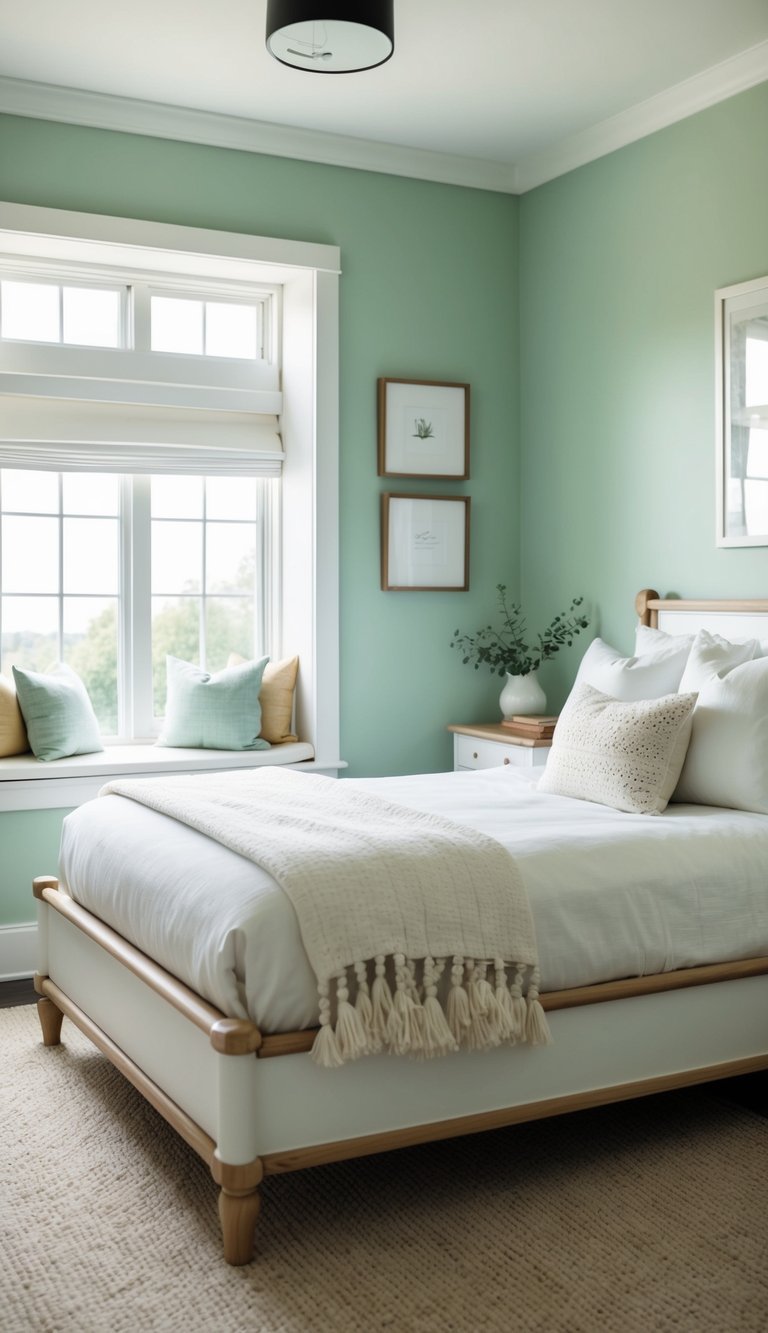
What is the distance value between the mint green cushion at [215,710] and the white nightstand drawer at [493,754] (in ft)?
2.51

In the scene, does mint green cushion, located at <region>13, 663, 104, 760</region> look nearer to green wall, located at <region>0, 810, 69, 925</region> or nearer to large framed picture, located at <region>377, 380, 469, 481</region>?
green wall, located at <region>0, 810, 69, 925</region>

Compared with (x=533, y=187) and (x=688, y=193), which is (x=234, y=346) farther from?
(x=688, y=193)

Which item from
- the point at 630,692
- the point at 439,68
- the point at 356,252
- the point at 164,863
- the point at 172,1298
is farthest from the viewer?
the point at 356,252

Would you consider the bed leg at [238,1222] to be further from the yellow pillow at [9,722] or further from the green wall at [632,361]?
the green wall at [632,361]

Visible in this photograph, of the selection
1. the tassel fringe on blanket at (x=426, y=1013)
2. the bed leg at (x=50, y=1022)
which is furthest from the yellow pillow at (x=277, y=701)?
the tassel fringe on blanket at (x=426, y=1013)

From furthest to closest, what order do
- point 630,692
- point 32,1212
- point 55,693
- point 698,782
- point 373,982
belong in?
1. point 55,693
2. point 630,692
3. point 698,782
4. point 32,1212
5. point 373,982

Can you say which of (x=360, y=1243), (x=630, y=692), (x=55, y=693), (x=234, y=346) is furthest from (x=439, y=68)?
(x=360, y=1243)

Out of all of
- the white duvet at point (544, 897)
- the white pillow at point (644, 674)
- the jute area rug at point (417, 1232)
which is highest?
the white pillow at point (644, 674)

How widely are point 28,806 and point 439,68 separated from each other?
8.59 feet

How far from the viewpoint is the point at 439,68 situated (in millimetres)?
3754

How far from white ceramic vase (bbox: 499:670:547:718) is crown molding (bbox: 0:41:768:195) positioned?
1857 millimetres

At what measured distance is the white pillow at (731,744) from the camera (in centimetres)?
296

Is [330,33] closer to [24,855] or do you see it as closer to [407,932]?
[407,932]

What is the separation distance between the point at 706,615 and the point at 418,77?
1895mm
